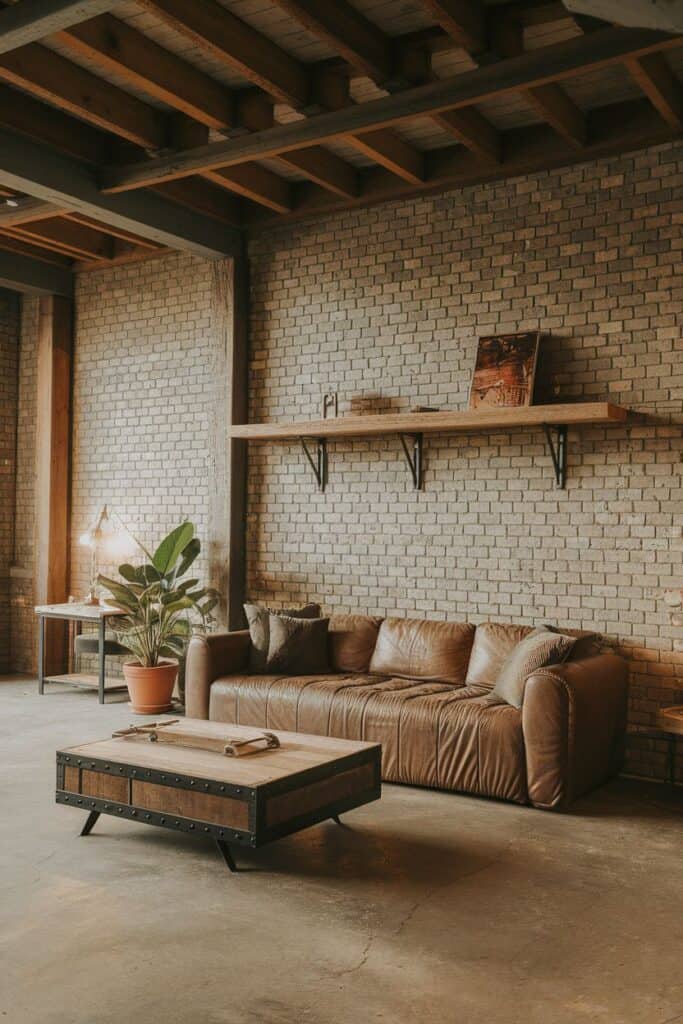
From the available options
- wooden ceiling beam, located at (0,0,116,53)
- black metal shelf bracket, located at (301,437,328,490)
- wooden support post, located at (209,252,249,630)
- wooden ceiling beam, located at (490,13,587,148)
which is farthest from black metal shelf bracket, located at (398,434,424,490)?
wooden ceiling beam, located at (0,0,116,53)

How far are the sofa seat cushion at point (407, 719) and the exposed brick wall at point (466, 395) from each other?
94cm

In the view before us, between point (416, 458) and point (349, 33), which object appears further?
point (416, 458)

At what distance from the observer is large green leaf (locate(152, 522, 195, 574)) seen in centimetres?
718

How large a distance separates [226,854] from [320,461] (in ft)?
11.5

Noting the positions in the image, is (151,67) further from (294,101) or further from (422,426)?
(422,426)

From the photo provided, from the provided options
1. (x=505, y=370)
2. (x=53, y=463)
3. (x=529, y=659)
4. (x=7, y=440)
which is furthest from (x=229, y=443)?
(x=529, y=659)

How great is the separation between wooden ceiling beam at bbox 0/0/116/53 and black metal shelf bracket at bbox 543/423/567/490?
3271 millimetres

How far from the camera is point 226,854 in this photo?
3.91m

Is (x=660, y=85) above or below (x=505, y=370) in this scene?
above

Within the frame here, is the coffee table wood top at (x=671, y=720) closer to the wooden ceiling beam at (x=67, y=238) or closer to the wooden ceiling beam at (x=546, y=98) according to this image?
the wooden ceiling beam at (x=546, y=98)

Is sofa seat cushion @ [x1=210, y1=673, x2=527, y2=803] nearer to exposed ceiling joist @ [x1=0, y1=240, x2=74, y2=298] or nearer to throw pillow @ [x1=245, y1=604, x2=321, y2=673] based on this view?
throw pillow @ [x1=245, y1=604, x2=321, y2=673]

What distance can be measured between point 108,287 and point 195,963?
6.41 m

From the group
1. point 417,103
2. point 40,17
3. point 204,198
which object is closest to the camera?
point 40,17

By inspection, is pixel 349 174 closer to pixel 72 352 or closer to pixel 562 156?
pixel 562 156
